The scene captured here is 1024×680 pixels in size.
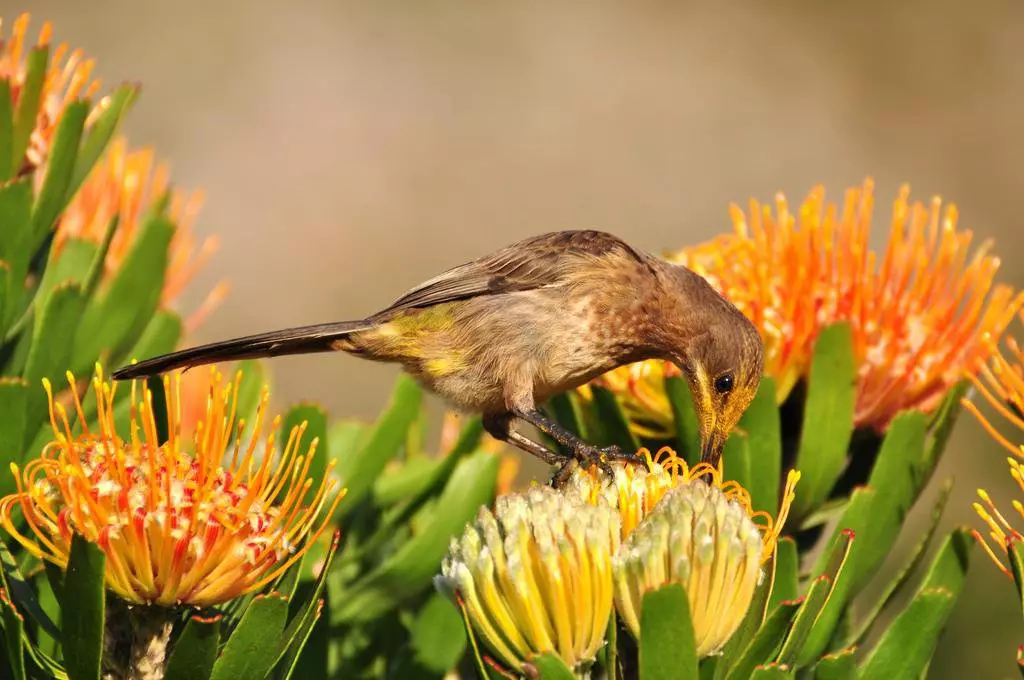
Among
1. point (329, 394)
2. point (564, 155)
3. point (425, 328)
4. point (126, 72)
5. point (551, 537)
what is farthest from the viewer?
point (564, 155)

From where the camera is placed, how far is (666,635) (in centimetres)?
163

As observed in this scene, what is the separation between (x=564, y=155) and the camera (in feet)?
34.2

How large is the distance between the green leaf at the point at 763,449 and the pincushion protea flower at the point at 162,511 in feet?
2.56

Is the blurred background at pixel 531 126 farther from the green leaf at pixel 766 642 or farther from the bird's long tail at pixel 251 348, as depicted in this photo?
the green leaf at pixel 766 642

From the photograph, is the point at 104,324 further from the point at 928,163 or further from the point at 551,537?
the point at 928,163

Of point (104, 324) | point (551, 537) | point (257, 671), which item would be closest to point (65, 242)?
point (104, 324)

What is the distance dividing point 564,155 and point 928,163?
277cm

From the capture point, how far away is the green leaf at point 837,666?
1846 mm

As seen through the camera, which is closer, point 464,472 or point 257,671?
point 257,671

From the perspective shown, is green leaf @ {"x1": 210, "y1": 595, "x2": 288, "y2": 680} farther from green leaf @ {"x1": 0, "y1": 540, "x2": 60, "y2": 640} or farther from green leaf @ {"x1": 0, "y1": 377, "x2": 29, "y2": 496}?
green leaf @ {"x1": 0, "y1": 377, "x2": 29, "y2": 496}

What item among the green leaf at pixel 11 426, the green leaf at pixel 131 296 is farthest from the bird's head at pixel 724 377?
the green leaf at pixel 11 426

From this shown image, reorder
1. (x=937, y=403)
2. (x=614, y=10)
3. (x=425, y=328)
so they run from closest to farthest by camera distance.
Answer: (x=937, y=403), (x=425, y=328), (x=614, y=10)

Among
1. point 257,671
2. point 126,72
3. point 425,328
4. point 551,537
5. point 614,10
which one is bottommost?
point 257,671

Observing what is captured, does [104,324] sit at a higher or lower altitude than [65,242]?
lower
